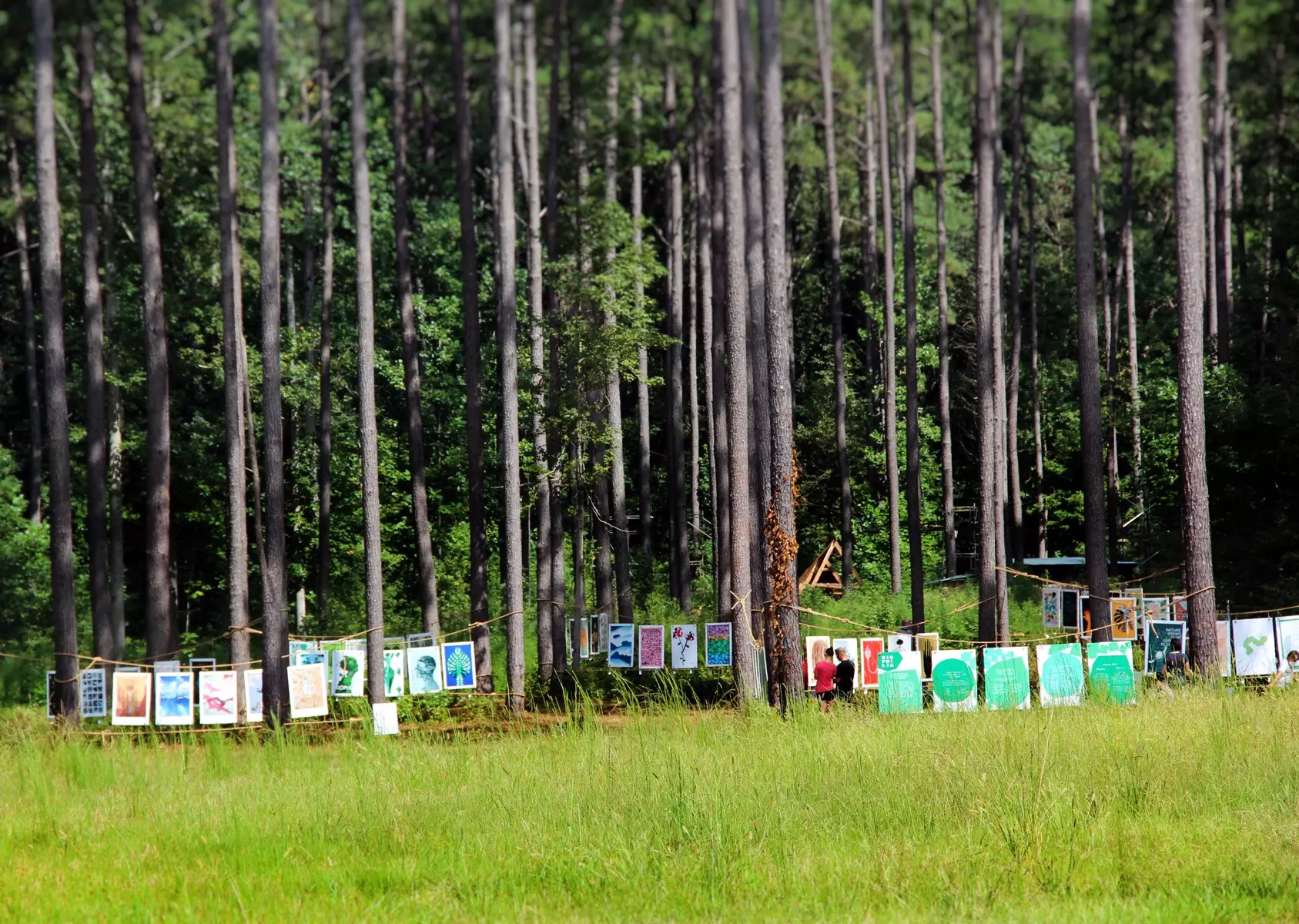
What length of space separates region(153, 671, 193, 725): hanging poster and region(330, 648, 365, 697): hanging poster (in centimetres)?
322

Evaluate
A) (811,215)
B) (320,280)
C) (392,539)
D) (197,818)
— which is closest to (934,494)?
(811,215)

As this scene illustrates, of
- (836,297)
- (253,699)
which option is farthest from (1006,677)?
(836,297)

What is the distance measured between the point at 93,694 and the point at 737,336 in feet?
39.3

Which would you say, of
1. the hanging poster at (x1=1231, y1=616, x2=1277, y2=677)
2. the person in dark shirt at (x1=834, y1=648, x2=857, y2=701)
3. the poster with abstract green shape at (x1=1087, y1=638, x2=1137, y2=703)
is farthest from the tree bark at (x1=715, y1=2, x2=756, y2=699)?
the hanging poster at (x1=1231, y1=616, x2=1277, y2=677)

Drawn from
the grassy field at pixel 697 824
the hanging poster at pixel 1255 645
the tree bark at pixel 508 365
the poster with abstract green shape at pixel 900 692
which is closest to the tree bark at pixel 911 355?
the tree bark at pixel 508 365

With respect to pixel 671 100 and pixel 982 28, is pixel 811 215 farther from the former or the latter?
pixel 982 28

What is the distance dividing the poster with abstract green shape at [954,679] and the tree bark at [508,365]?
8.91 meters

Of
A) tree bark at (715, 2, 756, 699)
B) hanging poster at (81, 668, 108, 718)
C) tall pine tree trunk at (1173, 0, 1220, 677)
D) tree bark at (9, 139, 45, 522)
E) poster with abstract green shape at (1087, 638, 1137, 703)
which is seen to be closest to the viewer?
poster with abstract green shape at (1087, 638, 1137, 703)

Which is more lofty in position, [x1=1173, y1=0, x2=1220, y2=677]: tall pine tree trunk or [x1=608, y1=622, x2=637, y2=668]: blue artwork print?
[x1=1173, y1=0, x2=1220, y2=677]: tall pine tree trunk

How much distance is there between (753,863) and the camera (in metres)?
8.97

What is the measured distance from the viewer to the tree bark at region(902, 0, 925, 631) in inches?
1268

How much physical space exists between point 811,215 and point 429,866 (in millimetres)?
47846

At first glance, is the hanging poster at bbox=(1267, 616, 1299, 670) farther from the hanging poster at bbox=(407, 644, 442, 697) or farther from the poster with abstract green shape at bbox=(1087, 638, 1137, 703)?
the hanging poster at bbox=(407, 644, 442, 697)

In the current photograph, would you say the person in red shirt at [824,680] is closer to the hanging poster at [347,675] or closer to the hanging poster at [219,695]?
the hanging poster at [347,675]
